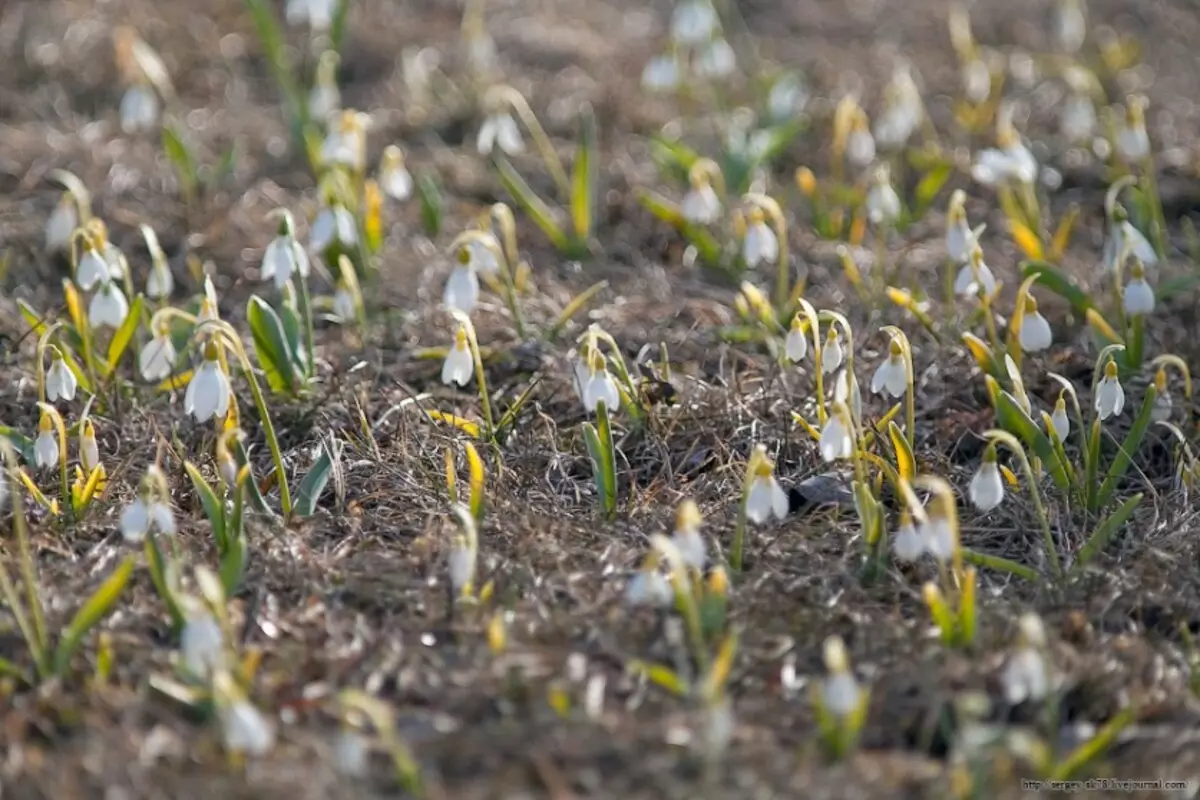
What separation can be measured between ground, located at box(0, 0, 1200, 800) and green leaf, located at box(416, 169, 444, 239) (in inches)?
1.7

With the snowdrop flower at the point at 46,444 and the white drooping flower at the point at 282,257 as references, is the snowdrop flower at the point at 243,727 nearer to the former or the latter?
the snowdrop flower at the point at 46,444

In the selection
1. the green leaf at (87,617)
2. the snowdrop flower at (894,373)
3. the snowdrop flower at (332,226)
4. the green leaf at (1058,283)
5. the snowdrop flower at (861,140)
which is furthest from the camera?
the snowdrop flower at (861,140)

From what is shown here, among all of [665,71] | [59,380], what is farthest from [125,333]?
[665,71]

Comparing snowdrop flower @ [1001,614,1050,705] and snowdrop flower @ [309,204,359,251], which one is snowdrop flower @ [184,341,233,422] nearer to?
snowdrop flower @ [309,204,359,251]

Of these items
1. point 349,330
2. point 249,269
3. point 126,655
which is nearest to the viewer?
point 126,655

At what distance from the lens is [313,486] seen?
268 centimetres

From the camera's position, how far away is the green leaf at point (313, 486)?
2.67m

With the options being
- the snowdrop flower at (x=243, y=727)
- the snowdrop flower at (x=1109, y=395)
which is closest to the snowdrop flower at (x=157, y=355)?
the snowdrop flower at (x=243, y=727)

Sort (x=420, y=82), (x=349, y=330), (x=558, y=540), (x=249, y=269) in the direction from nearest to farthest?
(x=558, y=540) < (x=349, y=330) < (x=249, y=269) < (x=420, y=82)

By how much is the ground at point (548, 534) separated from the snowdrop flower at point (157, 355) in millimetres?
149

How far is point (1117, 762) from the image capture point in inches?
84.0

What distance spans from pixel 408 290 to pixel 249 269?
16.7 inches

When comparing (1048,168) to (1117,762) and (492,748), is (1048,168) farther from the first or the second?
(492,748)

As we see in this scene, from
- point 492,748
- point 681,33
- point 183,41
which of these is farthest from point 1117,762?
point 183,41
